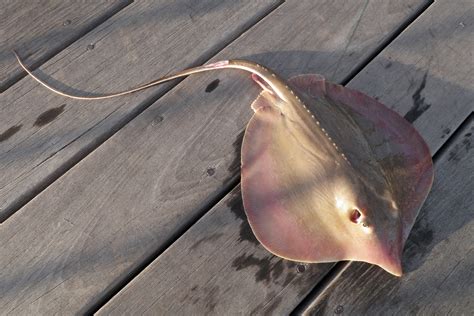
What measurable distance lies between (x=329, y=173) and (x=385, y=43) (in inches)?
35.2

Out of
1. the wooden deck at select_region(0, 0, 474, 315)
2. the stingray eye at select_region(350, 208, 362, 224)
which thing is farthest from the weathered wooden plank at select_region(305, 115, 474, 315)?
the stingray eye at select_region(350, 208, 362, 224)

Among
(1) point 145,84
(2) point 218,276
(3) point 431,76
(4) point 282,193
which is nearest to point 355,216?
(4) point 282,193

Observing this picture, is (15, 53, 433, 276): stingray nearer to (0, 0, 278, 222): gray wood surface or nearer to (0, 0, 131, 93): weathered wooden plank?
(0, 0, 278, 222): gray wood surface

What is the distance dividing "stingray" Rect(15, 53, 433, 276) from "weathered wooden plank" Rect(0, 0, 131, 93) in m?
0.85

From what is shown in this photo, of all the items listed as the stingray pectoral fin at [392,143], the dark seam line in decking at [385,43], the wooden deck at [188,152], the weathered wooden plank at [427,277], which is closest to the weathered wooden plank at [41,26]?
the wooden deck at [188,152]

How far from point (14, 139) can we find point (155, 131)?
2.13ft

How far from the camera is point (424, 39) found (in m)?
2.38

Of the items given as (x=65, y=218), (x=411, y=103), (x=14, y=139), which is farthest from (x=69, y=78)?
(x=411, y=103)

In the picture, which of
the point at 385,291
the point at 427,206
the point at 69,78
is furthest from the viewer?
the point at 69,78

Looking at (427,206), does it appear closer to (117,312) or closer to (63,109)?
(117,312)

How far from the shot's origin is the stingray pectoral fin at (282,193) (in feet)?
6.10

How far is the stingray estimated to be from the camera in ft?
5.90

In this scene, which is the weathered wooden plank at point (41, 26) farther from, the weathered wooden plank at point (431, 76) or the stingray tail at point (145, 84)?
the weathered wooden plank at point (431, 76)

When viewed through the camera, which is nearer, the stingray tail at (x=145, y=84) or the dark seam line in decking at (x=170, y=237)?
the dark seam line in decking at (x=170, y=237)
